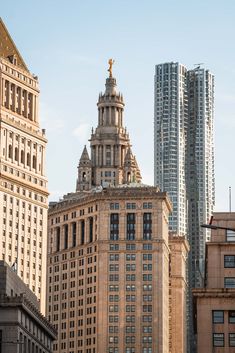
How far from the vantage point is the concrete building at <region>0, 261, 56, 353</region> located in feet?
460

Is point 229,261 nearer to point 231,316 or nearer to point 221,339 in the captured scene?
point 231,316

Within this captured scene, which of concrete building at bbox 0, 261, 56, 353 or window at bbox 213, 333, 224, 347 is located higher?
concrete building at bbox 0, 261, 56, 353

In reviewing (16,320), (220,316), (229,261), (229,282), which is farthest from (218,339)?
(16,320)

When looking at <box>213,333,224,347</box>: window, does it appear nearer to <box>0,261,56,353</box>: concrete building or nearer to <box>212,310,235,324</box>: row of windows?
<box>212,310,235,324</box>: row of windows

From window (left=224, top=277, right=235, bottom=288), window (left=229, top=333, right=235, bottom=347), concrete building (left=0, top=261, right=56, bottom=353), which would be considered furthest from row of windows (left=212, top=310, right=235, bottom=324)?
concrete building (left=0, top=261, right=56, bottom=353)

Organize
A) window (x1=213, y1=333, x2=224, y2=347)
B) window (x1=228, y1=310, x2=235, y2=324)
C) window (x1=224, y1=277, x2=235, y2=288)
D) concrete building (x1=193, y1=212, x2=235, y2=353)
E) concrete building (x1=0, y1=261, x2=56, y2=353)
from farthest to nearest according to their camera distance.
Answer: window (x1=224, y1=277, x2=235, y2=288) < concrete building (x1=0, y1=261, x2=56, y2=353) < window (x1=228, y1=310, x2=235, y2=324) < concrete building (x1=193, y1=212, x2=235, y2=353) < window (x1=213, y1=333, x2=224, y2=347)

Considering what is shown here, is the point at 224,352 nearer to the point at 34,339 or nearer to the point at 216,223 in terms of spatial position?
the point at 216,223

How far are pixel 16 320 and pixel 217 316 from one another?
22.5m

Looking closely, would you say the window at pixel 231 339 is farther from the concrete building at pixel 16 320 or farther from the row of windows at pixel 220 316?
the concrete building at pixel 16 320

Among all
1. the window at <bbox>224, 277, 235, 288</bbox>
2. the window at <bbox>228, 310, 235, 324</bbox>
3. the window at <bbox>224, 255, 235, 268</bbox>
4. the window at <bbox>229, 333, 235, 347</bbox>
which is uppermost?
the window at <bbox>224, 255, 235, 268</bbox>

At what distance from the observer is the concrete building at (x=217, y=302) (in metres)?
137

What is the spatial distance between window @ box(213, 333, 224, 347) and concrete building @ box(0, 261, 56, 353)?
70.0ft

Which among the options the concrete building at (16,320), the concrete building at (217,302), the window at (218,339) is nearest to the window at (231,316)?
the concrete building at (217,302)

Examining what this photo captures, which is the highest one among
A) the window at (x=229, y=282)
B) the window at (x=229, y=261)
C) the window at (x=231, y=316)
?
the window at (x=229, y=261)
